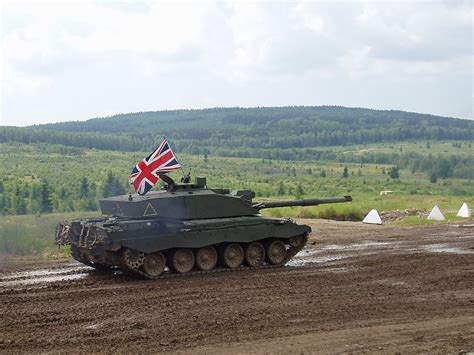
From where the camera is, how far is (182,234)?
16.6 m

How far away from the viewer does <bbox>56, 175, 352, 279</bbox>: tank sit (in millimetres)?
16219

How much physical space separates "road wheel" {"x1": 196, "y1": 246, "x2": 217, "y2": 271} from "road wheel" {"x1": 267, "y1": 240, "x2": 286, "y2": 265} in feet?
4.95

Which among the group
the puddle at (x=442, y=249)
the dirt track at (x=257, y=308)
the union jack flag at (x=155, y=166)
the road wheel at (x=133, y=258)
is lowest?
the dirt track at (x=257, y=308)

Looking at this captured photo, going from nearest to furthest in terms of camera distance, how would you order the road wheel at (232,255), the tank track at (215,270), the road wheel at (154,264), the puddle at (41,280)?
the puddle at (41,280) < the tank track at (215,270) < the road wheel at (154,264) < the road wheel at (232,255)

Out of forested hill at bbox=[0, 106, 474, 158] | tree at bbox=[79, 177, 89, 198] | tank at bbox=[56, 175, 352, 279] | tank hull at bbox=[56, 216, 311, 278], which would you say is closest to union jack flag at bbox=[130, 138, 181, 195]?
tank at bbox=[56, 175, 352, 279]

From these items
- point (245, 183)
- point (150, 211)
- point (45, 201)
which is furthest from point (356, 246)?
point (245, 183)

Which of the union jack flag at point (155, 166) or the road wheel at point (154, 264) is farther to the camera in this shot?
the union jack flag at point (155, 166)

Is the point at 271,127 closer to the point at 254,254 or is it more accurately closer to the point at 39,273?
the point at 254,254

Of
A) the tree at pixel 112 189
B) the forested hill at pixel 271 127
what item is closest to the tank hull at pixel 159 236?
the tree at pixel 112 189

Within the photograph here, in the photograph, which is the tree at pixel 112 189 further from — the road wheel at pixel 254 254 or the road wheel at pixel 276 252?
the road wheel at pixel 254 254

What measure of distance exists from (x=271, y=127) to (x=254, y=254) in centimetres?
11812

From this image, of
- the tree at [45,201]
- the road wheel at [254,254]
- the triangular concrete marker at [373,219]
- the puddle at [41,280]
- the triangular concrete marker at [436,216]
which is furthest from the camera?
the tree at [45,201]

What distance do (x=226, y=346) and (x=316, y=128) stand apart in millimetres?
128098

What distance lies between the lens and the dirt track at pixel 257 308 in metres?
10.7
